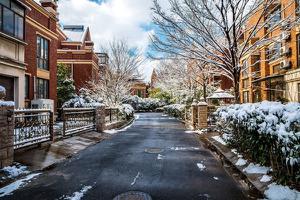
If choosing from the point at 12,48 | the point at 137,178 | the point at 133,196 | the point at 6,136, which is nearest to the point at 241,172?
the point at 137,178

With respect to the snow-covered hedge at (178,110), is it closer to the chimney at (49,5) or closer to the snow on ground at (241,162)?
the chimney at (49,5)

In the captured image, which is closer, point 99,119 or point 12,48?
point 12,48

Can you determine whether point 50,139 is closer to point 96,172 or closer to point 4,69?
point 96,172

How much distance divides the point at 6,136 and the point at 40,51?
16.2 m

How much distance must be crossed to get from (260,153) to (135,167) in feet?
9.98

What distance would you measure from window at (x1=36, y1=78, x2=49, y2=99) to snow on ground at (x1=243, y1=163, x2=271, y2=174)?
18089 mm

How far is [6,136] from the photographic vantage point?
7328mm

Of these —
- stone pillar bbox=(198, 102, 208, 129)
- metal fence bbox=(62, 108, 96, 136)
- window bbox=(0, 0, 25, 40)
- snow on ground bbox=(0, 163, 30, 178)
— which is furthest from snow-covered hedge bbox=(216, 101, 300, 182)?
window bbox=(0, 0, 25, 40)

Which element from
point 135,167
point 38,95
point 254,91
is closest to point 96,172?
point 135,167

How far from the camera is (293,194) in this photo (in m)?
4.86

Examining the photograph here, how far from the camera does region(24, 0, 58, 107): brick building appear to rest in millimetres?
20234

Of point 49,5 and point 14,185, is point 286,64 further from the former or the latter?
point 14,185

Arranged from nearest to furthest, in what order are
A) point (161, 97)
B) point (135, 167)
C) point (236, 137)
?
point (135, 167)
point (236, 137)
point (161, 97)

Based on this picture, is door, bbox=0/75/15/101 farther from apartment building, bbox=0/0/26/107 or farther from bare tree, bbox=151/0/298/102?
bare tree, bbox=151/0/298/102
